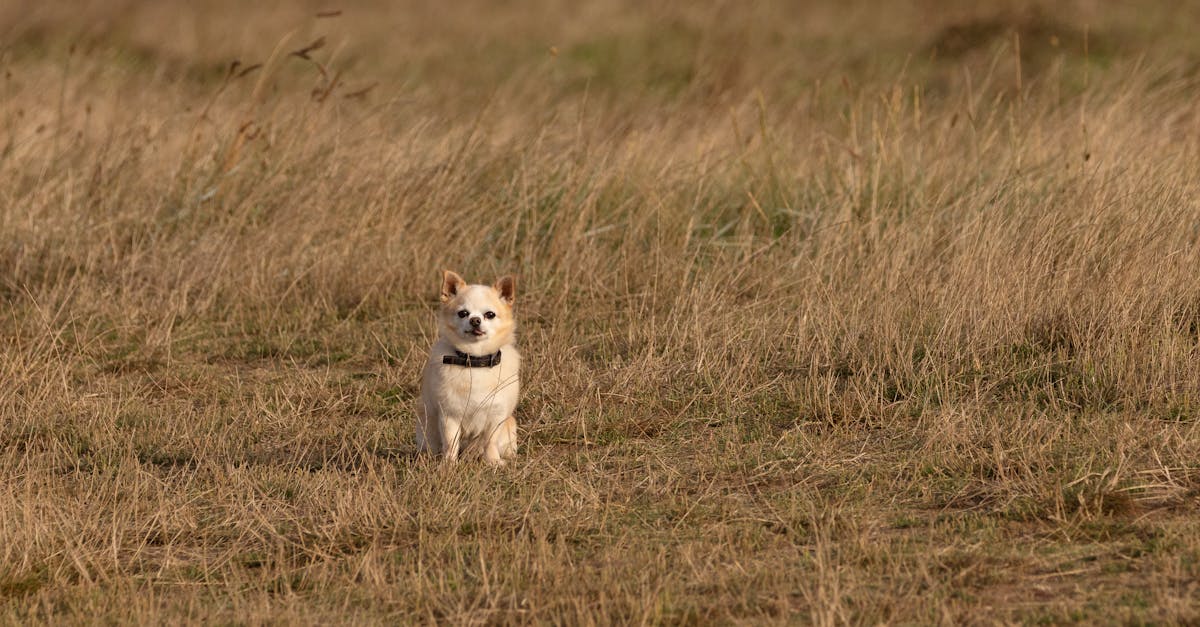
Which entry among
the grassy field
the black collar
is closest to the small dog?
the black collar

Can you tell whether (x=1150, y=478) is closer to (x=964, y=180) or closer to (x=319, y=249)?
(x=964, y=180)

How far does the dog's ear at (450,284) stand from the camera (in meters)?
5.61

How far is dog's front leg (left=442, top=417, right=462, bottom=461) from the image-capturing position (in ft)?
17.4

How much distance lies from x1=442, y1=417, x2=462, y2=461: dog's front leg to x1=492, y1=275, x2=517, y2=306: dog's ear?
61 cm

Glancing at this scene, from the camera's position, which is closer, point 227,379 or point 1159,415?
point 1159,415

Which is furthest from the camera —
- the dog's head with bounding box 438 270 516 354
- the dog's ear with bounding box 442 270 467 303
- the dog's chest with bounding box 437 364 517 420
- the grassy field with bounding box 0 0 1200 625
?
the dog's ear with bounding box 442 270 467 303

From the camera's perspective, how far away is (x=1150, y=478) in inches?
188

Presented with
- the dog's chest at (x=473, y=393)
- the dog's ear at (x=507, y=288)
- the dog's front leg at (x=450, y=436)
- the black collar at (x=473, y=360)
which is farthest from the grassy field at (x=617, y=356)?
the dog's ear at (x=507, y=288)

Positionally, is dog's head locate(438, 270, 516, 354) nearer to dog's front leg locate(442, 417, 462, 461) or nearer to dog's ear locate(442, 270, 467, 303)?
dog's ear locate(442, 270, 467, 303)

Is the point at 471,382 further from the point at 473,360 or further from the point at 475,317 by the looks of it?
the point at 475,317

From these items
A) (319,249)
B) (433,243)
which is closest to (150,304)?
(319,249)

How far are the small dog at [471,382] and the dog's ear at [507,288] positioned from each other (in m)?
0.03

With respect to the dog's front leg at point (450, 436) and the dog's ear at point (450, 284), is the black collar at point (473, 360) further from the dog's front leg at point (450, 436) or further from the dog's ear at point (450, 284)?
the dog's ear at point (450, 284)

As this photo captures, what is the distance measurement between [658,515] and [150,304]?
414 cm
